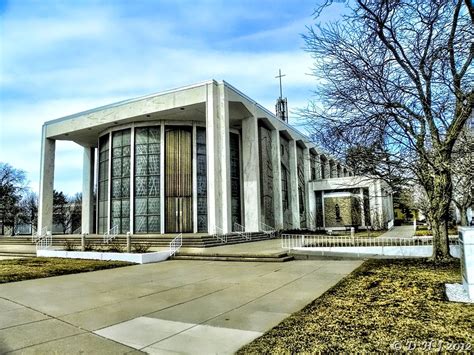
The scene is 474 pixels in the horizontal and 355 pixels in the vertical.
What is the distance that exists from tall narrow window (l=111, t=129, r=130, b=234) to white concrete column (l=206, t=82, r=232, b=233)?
25.3 feet

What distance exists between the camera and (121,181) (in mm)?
27344

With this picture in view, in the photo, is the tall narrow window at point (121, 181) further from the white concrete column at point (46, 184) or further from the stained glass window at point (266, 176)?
the stained glass window at point (266, 176)

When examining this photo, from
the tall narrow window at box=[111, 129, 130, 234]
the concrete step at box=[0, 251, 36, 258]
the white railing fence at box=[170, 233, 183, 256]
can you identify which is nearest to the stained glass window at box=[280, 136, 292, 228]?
the tall narrow window at box=[111, 129, 130, 234]

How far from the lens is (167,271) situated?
1152cm

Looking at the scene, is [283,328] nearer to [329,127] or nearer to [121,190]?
[329,127]

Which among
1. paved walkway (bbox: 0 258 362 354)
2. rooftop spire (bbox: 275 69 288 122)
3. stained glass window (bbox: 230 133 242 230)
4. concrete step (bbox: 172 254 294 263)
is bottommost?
concrete step (bbox: 172 254 294 263)

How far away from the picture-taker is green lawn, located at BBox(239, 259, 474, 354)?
3.99 metres

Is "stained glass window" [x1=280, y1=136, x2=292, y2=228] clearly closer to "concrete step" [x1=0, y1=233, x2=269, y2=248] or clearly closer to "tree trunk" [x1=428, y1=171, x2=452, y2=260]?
"concrete step" [x1=0, y1=233, x2=269, y2=248]

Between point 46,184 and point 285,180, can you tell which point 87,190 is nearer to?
point 46,184

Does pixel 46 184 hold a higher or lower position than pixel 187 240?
higher

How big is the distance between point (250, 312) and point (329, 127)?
6.02m

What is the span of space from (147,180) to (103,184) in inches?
203

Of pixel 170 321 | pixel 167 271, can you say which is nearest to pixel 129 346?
pixel 170 321

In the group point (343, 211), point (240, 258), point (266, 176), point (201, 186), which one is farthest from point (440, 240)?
point (343, 211)
